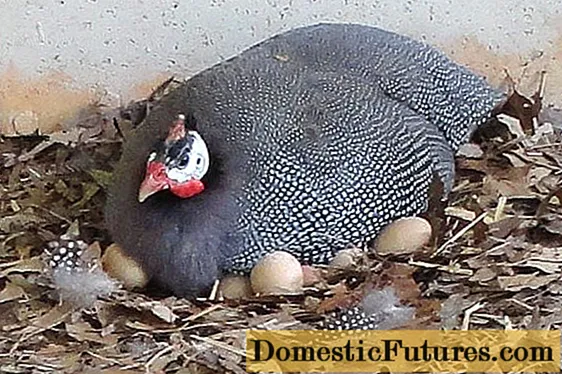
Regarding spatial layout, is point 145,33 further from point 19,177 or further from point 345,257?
point 345,257

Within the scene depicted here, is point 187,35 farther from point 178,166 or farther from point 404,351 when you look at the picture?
point 404,351

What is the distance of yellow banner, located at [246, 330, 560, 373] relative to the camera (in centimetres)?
149

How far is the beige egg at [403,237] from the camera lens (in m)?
1.72

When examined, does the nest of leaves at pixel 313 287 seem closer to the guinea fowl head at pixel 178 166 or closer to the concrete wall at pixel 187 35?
the guinea fowl head at pixel 178 166

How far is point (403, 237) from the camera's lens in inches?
67.8

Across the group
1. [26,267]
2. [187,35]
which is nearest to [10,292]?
[26,267]

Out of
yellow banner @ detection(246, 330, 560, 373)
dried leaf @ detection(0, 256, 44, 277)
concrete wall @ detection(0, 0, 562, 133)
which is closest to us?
yellow banner @ detection(246, 330, 560, 373)

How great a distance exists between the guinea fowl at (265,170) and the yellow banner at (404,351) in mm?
162

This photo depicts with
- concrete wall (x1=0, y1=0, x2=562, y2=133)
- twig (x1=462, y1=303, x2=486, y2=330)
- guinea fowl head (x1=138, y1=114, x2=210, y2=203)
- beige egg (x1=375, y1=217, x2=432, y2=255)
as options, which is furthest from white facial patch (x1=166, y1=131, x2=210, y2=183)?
concrete wall (x1=0, y1=0, x2=562, y2=133)

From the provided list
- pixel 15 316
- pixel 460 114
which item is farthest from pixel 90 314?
pixel 460 114

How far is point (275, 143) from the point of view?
5.64ft

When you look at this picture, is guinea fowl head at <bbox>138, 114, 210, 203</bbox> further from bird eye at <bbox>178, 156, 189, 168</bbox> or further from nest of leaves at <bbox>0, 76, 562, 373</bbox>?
nest of leaves at <bbox>0, 76, 562, 373</bbox>

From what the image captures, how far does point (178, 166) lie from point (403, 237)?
1.02 feet

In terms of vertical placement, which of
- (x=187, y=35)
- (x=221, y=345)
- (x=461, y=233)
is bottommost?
(x=221, y=345)
